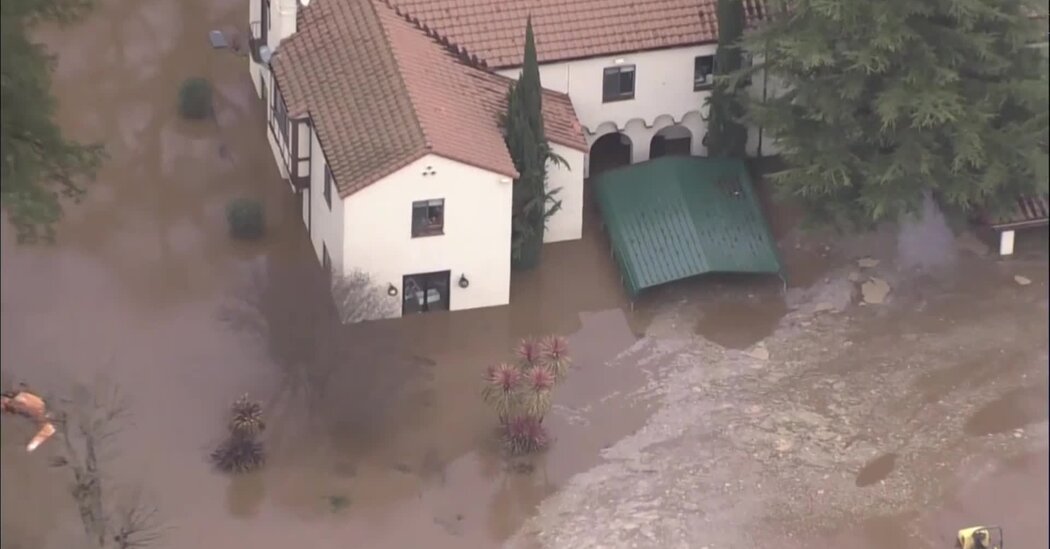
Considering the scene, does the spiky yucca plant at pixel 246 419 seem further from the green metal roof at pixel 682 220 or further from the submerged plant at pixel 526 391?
the green metal roof at pixel 682 220

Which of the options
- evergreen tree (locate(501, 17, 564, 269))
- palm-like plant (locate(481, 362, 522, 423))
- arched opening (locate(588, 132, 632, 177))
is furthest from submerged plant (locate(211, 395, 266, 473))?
arched opening (locate(588, 132, 632, 177))

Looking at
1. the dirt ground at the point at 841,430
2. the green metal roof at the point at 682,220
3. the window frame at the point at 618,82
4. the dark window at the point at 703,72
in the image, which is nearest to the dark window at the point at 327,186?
the green metal roof at the point at 682,220

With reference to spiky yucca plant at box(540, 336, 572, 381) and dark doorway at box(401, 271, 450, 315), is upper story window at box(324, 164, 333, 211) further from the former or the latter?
spiky yucca plant at box(540, 336, 572, 381)

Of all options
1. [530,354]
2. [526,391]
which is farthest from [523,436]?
[530,354]

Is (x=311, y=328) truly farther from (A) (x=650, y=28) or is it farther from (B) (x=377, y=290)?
(A) (x=650, y=28)

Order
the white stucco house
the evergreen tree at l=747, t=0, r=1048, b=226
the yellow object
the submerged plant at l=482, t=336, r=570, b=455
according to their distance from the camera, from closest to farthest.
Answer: the yellow object
the submerged plant at l=482, t=336, r=570, b=455
the evergreen tree at l=747, t=0, r=1048, b=226
the white stucco house

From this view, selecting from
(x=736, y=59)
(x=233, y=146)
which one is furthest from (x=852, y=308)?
(x=233, y=146)
